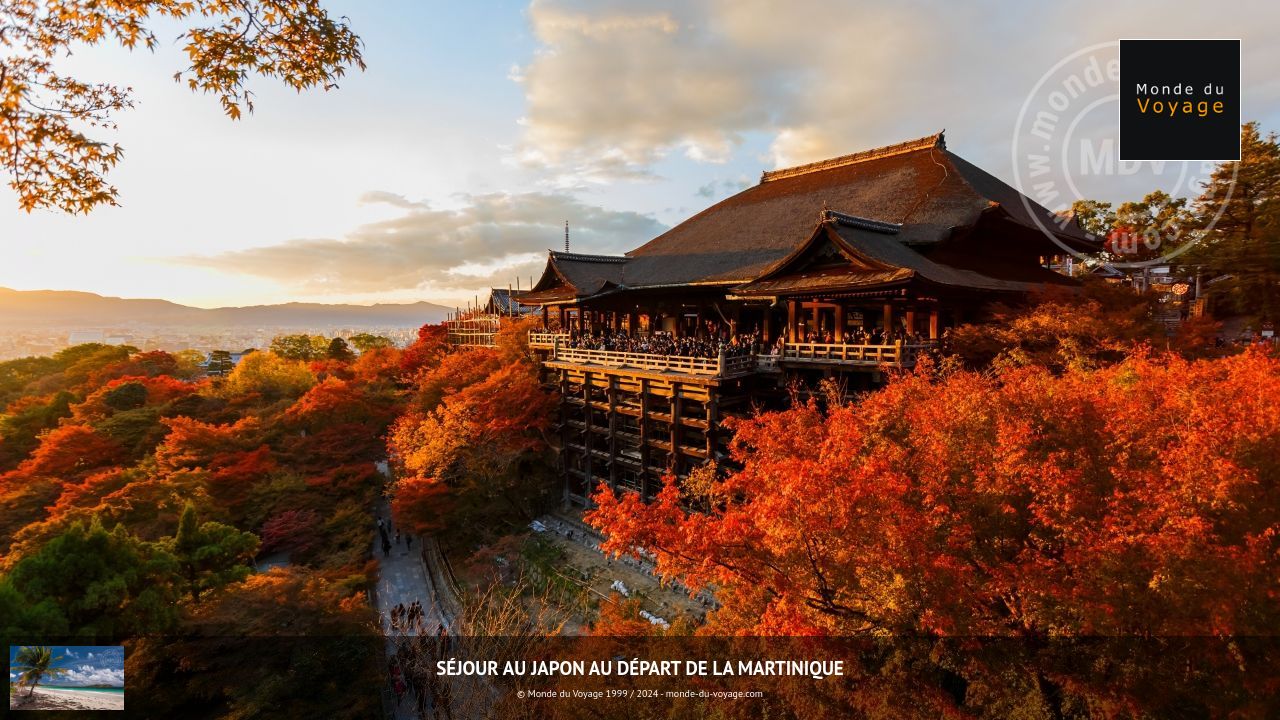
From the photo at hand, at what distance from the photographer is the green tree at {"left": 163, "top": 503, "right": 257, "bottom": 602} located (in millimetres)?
13867

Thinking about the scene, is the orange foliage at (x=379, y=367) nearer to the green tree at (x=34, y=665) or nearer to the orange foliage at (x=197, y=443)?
the orange foliage at (x=197, y=443)

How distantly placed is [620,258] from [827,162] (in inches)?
521

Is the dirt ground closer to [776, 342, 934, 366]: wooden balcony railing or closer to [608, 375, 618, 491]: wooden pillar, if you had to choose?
[608, 375, 618, 491]: wooden pillar

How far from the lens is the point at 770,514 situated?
923 centimetres

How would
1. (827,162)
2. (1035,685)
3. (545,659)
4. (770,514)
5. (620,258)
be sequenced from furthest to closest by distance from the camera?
(620,258), (827,162), (545,659), (770,514), (1035,685)

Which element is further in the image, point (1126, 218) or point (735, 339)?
point (1126, 218)

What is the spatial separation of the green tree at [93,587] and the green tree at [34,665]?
1.47 feet

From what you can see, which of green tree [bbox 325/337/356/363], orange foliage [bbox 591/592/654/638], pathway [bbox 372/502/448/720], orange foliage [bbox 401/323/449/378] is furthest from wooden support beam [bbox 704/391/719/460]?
green tree [bbox 325/337/356/363]

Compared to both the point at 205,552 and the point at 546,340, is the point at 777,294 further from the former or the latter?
the point at 205,552

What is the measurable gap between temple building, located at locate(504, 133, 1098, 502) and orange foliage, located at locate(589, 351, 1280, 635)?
5.96 meters

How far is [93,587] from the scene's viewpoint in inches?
441

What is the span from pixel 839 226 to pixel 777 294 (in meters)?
3.03

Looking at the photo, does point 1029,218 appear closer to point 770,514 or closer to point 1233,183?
point 1233,183

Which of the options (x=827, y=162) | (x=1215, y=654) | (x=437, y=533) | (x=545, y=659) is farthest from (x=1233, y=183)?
(x=437, y=533)
